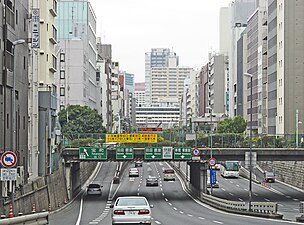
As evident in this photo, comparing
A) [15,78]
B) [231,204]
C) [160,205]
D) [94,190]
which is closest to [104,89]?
[94,190]

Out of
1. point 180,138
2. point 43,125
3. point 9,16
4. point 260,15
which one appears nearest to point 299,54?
point 260,15

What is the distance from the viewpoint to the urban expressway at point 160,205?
42812mm

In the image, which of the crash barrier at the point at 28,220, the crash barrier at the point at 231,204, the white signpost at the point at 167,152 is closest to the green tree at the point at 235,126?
the white signpost at the point at 167,152

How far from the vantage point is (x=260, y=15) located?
5118 inches

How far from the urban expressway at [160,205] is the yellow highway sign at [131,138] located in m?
5.86

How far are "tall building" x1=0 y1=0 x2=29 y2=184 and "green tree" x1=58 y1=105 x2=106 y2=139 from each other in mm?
65414

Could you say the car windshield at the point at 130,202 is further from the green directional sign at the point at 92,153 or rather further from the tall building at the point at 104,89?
the tall building at the point at 104,89

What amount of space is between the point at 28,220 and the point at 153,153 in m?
45.0

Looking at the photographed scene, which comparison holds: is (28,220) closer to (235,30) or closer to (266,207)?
(266,207)

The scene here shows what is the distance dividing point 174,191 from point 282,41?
35.7m

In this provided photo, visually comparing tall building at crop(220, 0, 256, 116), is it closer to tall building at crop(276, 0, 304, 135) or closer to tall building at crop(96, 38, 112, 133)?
tall building at crop(96, 38, 112, 133)

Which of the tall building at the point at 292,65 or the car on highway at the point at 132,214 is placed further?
the tall building at the point at 292,65

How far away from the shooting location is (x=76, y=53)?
127312 mm

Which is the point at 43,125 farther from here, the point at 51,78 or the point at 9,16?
the point at 9,16
